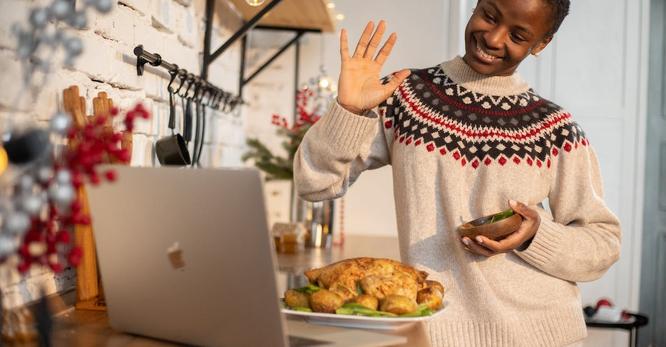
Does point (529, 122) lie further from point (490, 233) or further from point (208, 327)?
point (208, 327)

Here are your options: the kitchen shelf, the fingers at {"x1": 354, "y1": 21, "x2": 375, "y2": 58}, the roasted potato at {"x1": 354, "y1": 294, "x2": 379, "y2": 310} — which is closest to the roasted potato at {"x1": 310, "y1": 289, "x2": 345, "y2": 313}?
the roasted potato at {"x1": 354, "y1": 294, "x2": 379, "y2": 310}

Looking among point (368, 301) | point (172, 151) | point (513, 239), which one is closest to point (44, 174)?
point (368, 301)

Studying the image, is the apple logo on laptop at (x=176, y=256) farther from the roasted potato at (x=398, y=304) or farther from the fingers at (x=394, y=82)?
the fingers at (x=394, y=82)

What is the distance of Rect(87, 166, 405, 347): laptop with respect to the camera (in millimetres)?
845

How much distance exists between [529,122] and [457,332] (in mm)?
386

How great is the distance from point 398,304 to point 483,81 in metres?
0.64

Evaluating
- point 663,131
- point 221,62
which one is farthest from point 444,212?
point 663,131

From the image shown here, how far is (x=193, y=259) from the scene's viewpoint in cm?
90

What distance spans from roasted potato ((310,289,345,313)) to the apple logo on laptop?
24cm

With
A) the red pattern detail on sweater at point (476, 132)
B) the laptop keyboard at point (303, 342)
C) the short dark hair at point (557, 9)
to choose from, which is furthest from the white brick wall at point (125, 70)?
the short dark hair at point (557, 9)

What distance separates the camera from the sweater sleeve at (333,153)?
4.57ft

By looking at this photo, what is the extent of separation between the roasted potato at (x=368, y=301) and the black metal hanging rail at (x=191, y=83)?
28.8 inches

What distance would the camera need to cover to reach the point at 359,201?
320 cm

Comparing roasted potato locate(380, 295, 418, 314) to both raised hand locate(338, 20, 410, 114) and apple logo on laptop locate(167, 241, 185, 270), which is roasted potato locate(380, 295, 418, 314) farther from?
raised hand locate(338, 20, 410, 114)
